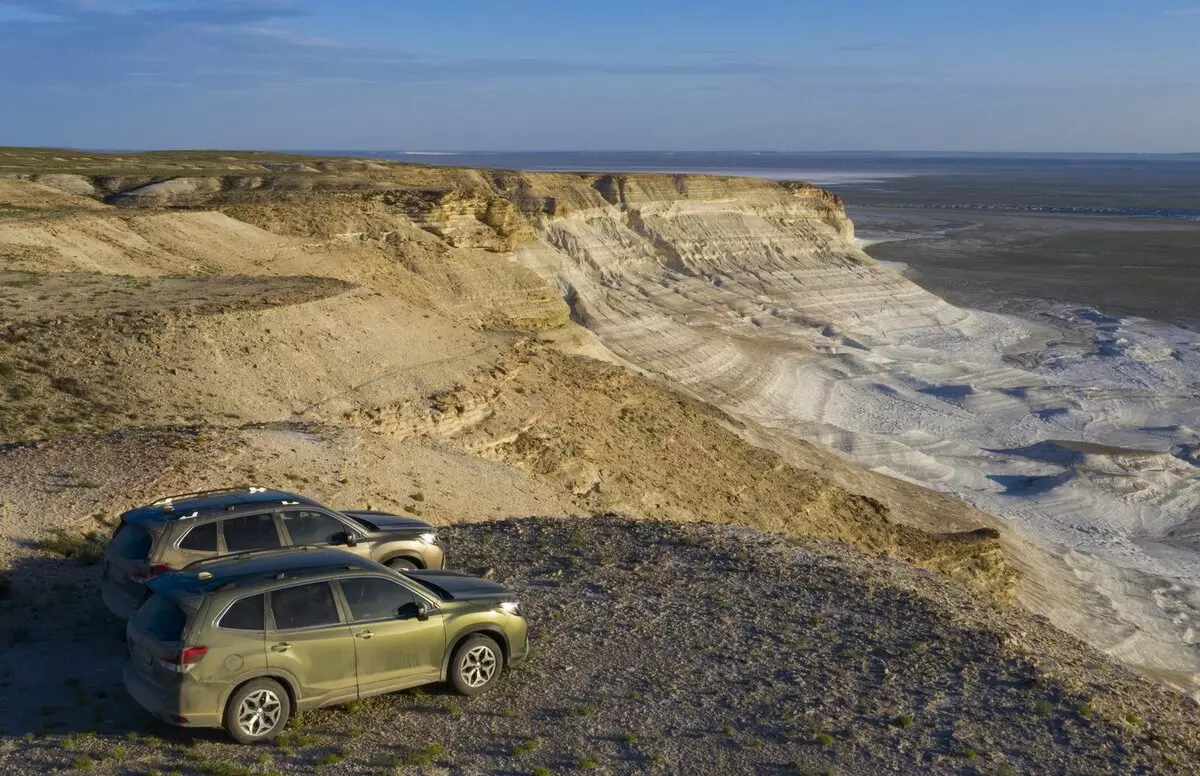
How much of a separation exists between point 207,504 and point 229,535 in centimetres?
42

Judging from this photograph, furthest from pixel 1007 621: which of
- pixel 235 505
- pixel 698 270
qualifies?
pixel 698 270

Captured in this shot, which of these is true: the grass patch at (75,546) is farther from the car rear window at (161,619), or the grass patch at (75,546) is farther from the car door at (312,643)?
the car door at (312,643)

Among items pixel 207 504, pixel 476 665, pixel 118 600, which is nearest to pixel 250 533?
pixel 207 504

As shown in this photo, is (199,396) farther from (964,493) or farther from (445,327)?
(964,493)

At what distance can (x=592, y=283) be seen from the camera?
5497 centimetres

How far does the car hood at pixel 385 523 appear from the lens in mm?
12414

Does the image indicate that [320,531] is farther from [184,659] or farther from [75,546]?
[184,659]

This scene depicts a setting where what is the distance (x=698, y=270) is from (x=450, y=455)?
45.3 metres

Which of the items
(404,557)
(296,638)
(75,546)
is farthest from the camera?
(75,546)

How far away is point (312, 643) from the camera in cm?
886

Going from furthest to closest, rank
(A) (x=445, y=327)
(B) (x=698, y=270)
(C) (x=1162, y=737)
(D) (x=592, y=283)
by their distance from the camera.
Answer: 1. (B) (x=698, y=270)
2. (D) (x=592, y=283)
3. (A) (x=445, y=327)
4. (C) (x=1162, y=737)

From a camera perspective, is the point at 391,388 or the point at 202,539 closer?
the point at 202,539

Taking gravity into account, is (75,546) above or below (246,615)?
below

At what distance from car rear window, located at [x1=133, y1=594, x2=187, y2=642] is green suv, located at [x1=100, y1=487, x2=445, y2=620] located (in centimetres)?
136
